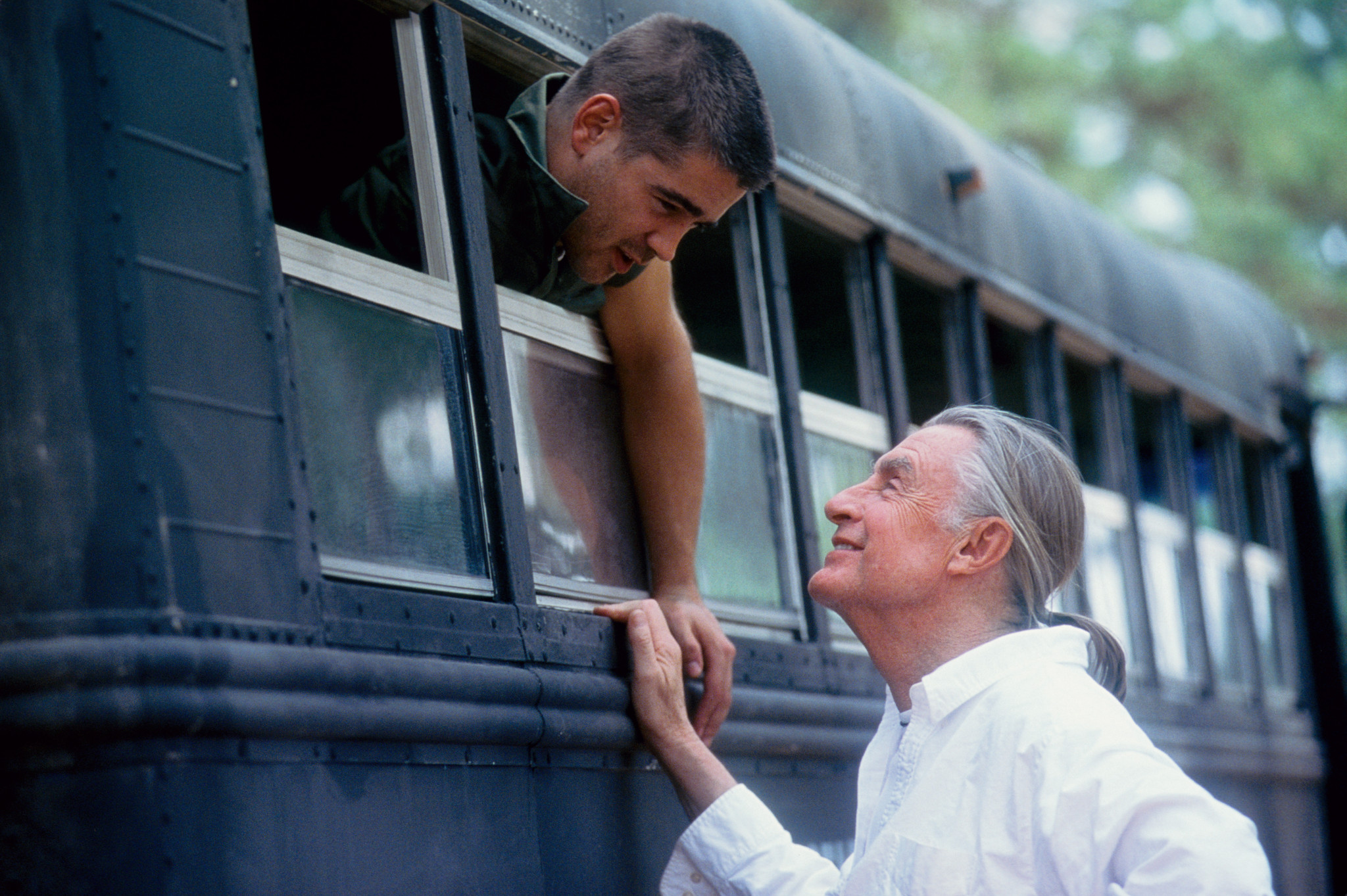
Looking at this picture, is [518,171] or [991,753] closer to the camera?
[991,753]

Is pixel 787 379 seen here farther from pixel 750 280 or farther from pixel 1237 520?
pixel 1237 520

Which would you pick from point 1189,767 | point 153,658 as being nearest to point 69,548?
point 153,658

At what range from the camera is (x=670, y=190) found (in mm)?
2900

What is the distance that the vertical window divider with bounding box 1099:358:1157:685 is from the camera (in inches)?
215

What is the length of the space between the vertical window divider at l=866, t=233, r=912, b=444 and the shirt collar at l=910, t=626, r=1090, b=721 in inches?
72.5

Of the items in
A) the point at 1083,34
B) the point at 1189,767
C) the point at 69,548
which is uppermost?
the point at 1083,34

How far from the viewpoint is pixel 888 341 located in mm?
4176

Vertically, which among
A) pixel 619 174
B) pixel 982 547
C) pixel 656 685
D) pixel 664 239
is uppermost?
pixel 619 174

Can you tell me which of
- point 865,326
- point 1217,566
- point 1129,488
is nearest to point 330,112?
point 865,326

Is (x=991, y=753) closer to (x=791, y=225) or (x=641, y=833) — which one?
(x=641, y=833)

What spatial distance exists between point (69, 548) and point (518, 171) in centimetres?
125

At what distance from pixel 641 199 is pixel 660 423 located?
1.52ft

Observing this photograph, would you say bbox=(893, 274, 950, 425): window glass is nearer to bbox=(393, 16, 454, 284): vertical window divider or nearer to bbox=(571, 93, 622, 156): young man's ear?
bbox=(571, 93, 622, 156): young man's ear

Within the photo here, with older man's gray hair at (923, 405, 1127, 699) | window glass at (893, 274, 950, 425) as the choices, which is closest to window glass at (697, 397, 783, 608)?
older man's gray hair at (923, 405, 1127, 699)
